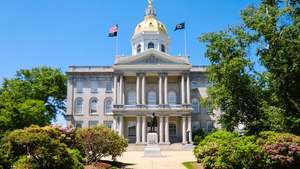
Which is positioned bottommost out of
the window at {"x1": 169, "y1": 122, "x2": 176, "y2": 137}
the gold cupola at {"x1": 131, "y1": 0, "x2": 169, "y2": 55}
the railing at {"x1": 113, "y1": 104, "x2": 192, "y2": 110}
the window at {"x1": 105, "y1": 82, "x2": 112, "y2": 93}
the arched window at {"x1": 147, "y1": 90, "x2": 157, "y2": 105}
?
the window at {"x1": 169, "y1": 122, "x2": 176, "y2": 137}

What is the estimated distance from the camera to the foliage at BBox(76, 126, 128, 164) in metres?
21.9

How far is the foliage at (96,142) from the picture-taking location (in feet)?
71.7

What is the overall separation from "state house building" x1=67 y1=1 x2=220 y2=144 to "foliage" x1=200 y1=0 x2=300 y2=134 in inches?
1012

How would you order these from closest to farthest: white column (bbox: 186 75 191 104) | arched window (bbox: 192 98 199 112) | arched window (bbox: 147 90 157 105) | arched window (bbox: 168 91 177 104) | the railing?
the railing
white column (bbox: 186 75 191 104)
arched window (bbox: 147 90 157 105)
arched window (bbox: 168 91 177 104)
arched window (bbox: 192 98 199 112)

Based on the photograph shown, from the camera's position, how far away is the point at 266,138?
18.2 meters

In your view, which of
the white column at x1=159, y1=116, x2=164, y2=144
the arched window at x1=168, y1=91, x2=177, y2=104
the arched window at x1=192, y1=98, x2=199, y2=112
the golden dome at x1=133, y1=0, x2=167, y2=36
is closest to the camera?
the white column at x1=159, y1=116, x2=164, y2=144

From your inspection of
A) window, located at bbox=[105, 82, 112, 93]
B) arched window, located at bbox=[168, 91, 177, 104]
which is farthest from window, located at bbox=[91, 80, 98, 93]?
arched window, located at bbox=[168, 91, 177, 104]

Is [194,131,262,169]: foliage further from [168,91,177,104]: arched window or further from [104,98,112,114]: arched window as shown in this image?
[104,98,112,114]: arched window

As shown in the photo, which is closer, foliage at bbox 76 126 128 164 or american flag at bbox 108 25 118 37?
foliage at bbox 76 126 128 164

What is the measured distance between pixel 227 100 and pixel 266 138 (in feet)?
27.3

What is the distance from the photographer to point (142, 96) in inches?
2133

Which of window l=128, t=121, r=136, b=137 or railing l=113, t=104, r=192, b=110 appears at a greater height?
railing l=113, t=104, r=192, b=110

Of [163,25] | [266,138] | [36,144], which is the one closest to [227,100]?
[266,138]

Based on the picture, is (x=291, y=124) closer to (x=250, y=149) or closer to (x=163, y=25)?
(x=250, y=149)
